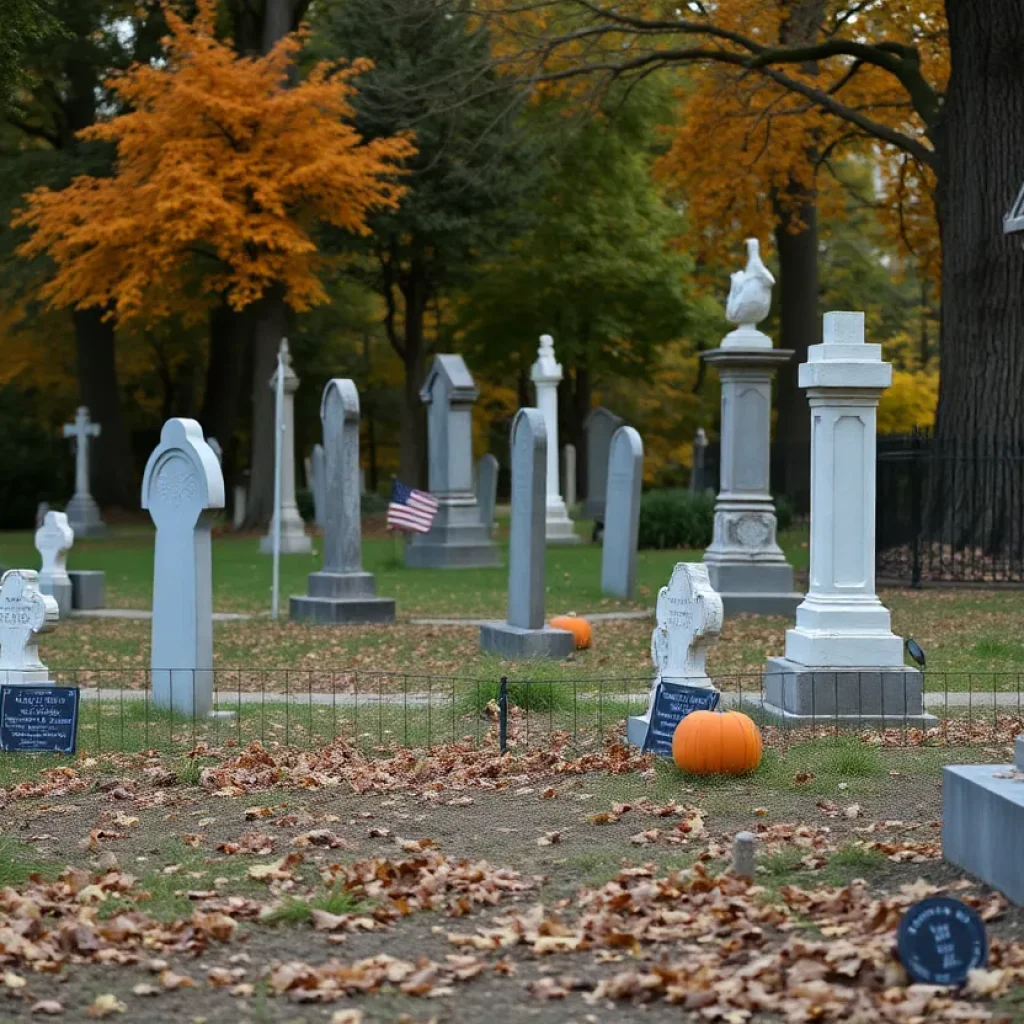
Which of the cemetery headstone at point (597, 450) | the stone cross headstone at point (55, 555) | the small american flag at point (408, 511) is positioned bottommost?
the stone cross headstone at point (55, 555)

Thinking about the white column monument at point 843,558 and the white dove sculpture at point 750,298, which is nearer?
the white column monument at point 843,558

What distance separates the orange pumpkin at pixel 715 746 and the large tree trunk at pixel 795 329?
950 inches

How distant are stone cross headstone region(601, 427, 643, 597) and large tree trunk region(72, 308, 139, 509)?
23015mm

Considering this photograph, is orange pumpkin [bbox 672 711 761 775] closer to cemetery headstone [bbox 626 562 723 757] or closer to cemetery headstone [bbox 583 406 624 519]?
cemetery headstone [bbox 626 562 723 757]

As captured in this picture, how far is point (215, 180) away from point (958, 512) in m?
16.1

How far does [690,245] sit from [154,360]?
19405 millimetres

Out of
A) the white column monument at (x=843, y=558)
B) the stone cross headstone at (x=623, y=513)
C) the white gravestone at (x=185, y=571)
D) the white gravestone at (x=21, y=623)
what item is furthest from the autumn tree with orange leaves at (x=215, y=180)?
the white column monument at (x=843, y=558)

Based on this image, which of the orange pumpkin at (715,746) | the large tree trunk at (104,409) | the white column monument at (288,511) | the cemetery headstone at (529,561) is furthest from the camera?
the large tree trunk at (104,409)

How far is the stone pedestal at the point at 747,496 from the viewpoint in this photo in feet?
62.0

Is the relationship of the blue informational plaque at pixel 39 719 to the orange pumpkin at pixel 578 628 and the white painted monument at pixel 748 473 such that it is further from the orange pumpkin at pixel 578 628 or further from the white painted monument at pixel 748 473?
the white painted monument at pixel 748 473

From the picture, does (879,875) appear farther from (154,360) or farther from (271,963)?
(154,360)

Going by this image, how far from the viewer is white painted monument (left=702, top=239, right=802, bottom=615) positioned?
18.9 metres

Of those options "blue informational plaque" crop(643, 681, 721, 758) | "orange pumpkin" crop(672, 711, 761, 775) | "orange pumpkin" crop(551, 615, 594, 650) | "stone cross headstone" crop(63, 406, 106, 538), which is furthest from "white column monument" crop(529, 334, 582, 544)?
"orange pumpkin" crop(672, 711, 761, 775)

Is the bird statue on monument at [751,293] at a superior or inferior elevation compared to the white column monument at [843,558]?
superior
